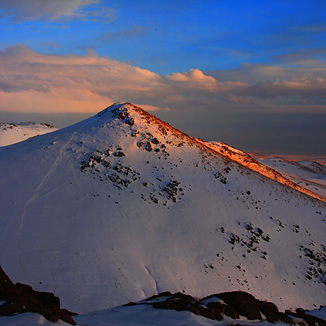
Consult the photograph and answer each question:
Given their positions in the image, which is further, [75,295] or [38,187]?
[38,187]

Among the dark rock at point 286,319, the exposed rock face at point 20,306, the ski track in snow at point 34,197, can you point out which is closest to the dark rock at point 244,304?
the dark rock at point 286,319

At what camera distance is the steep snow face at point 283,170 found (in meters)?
53.8

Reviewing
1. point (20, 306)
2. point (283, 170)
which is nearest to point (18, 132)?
point (20, 306)

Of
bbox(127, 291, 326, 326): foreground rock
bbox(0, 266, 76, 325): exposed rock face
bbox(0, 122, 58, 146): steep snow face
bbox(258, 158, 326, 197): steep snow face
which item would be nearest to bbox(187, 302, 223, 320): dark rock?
bbox(127, 291, 326, 326): foreground rock

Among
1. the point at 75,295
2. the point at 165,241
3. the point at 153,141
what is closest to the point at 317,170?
the point at 153,141

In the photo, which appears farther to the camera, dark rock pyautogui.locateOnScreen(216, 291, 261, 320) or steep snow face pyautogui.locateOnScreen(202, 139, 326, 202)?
steep snow face pyautogui.locateOnScreen(202, 139, 326, 202)

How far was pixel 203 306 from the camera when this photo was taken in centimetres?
1070

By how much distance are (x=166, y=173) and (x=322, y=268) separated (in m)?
16.5

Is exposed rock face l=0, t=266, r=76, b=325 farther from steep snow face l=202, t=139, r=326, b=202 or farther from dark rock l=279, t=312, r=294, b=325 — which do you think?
steep snow face l=202, t=139, r=326, b=202

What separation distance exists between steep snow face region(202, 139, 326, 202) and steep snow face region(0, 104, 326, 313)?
15.0 m

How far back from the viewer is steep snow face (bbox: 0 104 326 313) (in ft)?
69.7

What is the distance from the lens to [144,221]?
88.4 feet

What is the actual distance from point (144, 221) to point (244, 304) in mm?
16673

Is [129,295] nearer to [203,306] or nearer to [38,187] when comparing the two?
[203,306]
